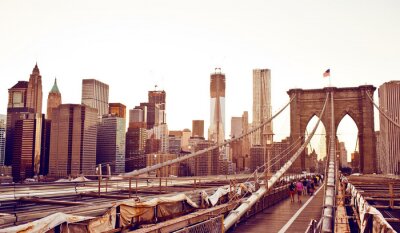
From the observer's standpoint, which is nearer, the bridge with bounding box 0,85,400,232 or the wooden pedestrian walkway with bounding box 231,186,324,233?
the bridge with bounding box 0,85,400,232

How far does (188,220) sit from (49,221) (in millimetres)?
5994

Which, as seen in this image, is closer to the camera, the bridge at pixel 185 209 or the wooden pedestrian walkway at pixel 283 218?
the bridge at pixel 185 209

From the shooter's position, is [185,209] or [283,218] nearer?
[185,209]

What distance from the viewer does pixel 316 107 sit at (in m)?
64.8

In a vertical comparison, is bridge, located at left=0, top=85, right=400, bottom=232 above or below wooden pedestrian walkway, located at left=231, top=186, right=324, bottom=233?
above

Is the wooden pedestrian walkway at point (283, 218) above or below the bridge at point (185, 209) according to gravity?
below

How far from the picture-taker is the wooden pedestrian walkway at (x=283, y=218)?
18062mm

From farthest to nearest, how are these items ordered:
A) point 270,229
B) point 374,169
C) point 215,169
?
point 215,169 → point 374,169 → point 270,229

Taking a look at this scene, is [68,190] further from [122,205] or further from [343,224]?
[343,224]

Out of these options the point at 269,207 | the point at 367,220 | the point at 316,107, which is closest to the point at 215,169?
the point at 316,107

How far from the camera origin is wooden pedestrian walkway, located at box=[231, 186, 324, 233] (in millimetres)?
18062

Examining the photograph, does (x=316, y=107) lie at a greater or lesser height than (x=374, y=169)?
greater

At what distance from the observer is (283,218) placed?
2109 cm

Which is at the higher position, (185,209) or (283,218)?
(185,209)
